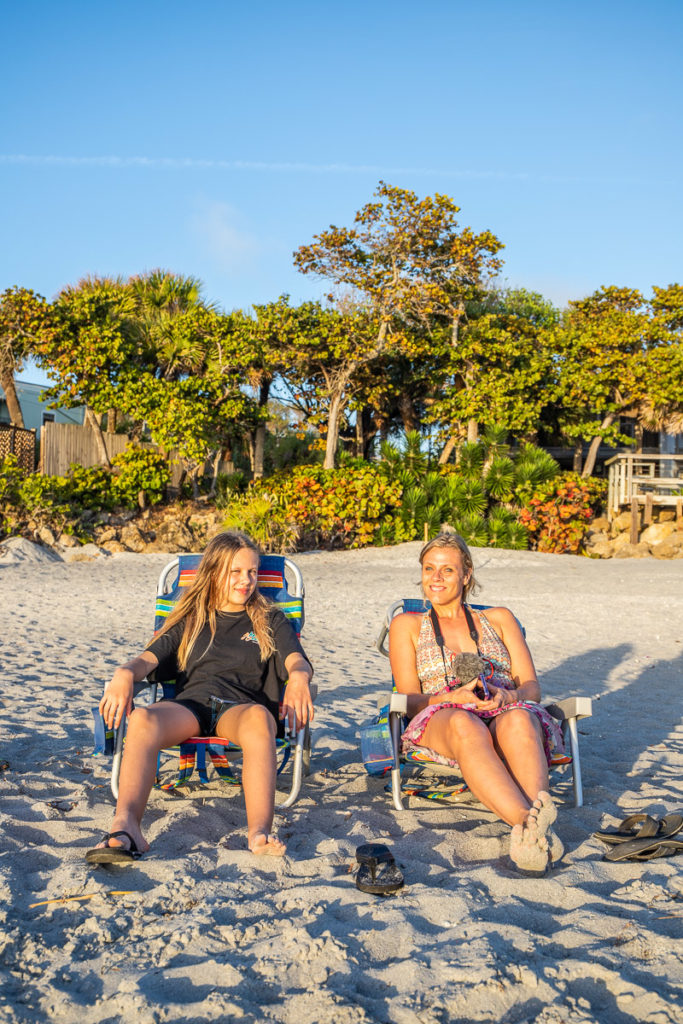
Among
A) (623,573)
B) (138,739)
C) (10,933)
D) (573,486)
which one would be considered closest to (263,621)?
(138,739)

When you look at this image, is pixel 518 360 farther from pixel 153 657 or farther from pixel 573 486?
pixel 153 657

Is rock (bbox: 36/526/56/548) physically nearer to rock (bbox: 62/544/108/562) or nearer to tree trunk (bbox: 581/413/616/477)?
rock (bbox: 62/544/108/562)

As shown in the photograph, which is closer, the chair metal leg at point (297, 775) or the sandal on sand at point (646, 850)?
the sandal on sand at point (646, 850)

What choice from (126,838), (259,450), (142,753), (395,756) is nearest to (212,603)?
→ (142,753)

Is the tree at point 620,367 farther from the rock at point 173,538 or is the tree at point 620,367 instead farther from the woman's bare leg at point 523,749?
the woman's bare leg at point 523,749

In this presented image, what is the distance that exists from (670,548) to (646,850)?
1494cm

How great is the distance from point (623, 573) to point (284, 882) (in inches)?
454

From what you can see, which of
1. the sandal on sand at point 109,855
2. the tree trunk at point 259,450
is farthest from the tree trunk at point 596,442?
the sandal on sand at point 109,855

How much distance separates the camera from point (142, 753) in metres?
2.91

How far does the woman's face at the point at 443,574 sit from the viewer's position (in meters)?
3.58

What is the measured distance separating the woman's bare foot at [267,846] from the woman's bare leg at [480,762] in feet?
2.29

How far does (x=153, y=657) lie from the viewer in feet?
10.9

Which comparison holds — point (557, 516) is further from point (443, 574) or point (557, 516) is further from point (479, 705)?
point (479, 705)

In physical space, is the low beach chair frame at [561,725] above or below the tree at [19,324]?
below
